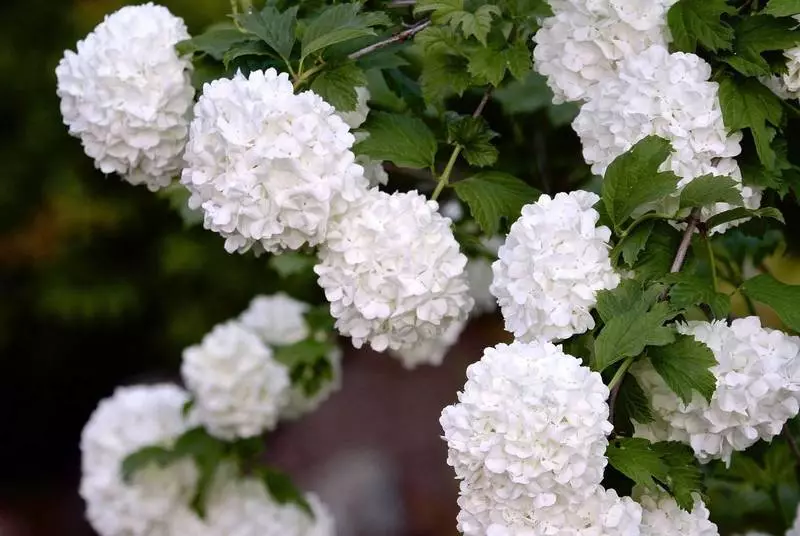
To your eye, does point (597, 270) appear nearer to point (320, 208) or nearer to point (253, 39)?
point (320, 208)

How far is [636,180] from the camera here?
1.21 meters

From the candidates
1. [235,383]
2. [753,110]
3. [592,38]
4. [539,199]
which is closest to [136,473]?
[235,383]

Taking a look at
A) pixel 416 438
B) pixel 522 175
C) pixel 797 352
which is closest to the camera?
pixel 797 352

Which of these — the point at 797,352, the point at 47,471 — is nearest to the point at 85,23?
the point at 47,471

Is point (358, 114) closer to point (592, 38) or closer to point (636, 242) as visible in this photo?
point (592, 38)

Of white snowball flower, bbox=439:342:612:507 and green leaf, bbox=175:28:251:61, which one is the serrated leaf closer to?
white snowball flower, bbox=439:342:612:507

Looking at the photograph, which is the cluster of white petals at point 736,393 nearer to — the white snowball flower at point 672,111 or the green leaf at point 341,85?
the white snowball flower at point 672,111

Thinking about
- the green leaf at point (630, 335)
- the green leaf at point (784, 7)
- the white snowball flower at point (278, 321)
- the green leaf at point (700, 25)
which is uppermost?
the green leaf at point (784, 7)

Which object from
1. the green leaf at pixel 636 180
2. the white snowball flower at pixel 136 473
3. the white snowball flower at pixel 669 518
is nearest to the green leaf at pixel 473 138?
the green leaf at pixel 636 180

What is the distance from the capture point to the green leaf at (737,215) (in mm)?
1209

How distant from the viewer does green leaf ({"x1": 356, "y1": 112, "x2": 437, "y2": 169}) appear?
1.39 meters

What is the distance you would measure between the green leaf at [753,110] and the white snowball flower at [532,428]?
38 cm

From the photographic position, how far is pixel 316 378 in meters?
2.25

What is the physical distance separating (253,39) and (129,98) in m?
0.21
